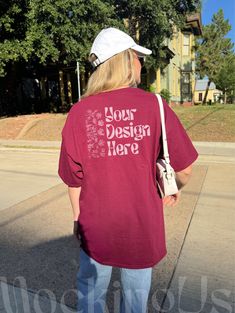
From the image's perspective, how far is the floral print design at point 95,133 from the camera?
1792 mm

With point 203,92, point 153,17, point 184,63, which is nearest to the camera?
point 153,17

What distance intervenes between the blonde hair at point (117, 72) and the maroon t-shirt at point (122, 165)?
5 centimetres

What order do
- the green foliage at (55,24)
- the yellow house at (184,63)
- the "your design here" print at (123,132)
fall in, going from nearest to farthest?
the "your design here" print at (123,132) < the green foliage at (55,24) < the yellow house at (184,63)

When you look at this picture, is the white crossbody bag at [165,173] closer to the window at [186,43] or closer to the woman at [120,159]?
the woman at [120,159]

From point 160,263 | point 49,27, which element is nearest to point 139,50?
point 160,263

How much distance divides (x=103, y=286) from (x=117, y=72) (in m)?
1.22

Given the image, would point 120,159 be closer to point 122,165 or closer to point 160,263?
point 122,165

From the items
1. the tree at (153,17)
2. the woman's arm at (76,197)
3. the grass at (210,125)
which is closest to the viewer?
the woman's arm at (76,197)

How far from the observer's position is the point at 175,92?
29641 millimetres

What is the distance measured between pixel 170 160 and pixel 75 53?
1585 centimetres

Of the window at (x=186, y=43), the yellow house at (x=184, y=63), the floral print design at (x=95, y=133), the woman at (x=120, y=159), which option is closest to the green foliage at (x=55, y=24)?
the yellow house at (x=184, y=63)

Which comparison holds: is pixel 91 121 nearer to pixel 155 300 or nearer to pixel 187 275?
pixel 155 300

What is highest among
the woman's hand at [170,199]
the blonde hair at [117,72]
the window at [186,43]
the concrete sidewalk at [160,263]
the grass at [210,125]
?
the window at [186,43]

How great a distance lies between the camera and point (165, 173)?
73.2 inches
